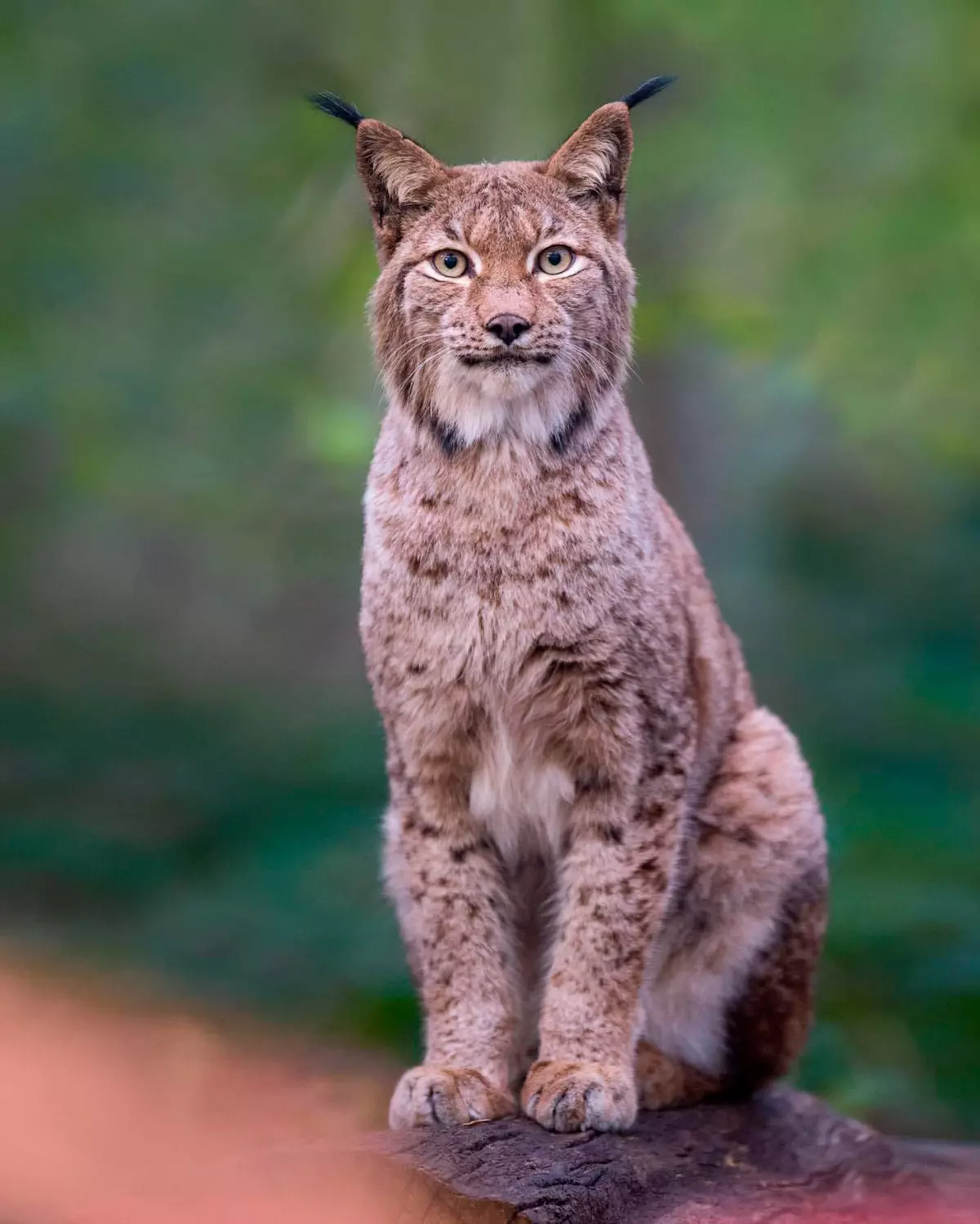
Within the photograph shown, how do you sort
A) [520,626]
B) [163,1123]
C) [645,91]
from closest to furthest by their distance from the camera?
[520,626], [645,91], [163,1123]

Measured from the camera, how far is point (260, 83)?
5.95 meters

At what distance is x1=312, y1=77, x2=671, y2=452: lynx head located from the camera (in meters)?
3.39

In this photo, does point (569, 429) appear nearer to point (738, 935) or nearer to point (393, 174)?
point (393, 174)

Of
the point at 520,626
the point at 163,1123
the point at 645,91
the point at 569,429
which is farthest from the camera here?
the point at 163,1123

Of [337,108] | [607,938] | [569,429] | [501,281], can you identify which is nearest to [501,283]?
[501,281]

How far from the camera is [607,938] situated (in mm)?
3537

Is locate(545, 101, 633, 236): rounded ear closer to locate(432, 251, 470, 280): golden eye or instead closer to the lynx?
the lynx

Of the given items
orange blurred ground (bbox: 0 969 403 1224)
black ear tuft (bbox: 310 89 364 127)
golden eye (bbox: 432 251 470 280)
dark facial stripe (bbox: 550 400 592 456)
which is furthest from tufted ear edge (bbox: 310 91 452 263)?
orange blurred ground (bbox: 0 969 403 1224)

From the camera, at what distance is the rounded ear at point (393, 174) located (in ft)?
11.6

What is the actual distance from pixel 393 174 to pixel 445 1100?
6.51 ft

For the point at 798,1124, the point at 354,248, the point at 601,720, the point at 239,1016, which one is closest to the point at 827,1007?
the point at 798,1124

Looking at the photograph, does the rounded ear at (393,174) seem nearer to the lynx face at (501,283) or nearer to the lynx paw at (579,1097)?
the lynx face at (501,283)

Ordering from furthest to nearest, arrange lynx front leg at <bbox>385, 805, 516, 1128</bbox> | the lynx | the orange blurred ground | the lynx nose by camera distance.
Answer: lynx front leg at <bbox>385, 805, 516, 1128</bbox> → the lynx → the lynx nose → the orange blurred ground

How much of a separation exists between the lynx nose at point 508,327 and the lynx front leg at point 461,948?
1048 millimetres
